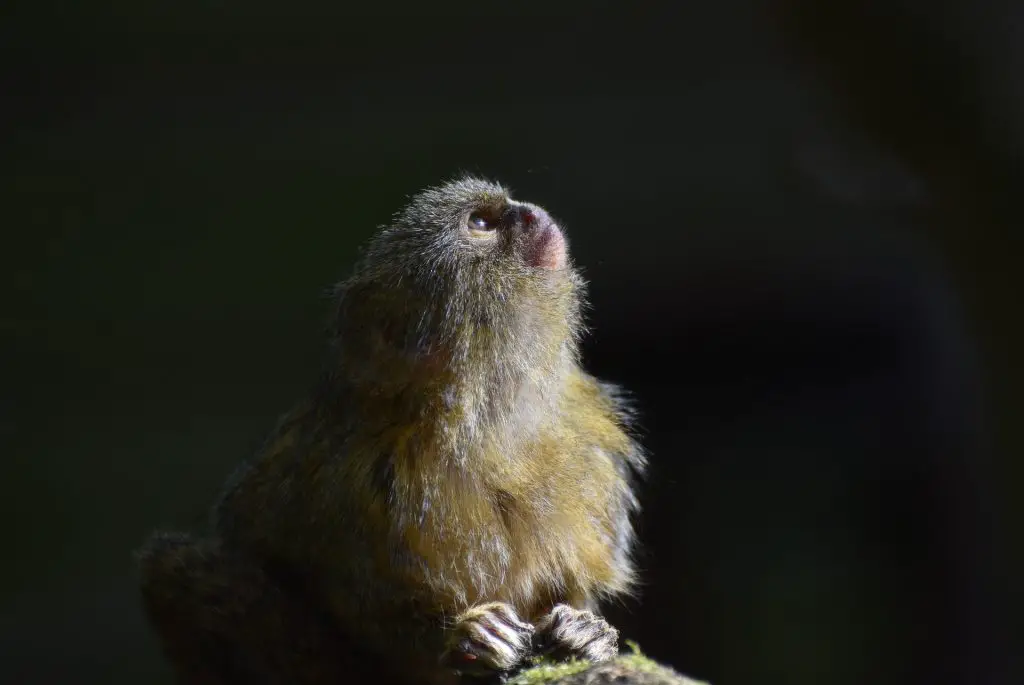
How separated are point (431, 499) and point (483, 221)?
19.9 inches

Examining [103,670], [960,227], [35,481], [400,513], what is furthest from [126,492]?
[960,227]

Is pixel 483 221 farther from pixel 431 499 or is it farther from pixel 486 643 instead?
pixel 486 643

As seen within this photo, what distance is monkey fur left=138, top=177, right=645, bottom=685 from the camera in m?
1.40

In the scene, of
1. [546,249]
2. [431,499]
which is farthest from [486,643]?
[546,249]

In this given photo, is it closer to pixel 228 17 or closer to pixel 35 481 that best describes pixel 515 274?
pixel 228 17

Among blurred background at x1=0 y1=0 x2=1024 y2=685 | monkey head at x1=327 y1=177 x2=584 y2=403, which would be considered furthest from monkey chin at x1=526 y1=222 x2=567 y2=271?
blurred background at x1=0 y1=0 x2=1024 y2=685

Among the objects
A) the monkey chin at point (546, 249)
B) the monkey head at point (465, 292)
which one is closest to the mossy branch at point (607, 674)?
the monkey head at point (465, 292)

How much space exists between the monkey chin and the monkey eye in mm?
86

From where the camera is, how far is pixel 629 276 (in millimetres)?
2611

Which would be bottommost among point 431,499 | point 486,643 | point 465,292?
point 486,643

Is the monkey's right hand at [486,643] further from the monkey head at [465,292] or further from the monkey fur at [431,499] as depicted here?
the monkey head at [465,292]

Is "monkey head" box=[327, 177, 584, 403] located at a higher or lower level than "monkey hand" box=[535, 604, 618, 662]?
higher

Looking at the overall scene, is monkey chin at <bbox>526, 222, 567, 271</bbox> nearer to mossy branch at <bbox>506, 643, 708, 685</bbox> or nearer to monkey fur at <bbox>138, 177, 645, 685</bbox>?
monkey fur at <bbox>138, 177, 645, 685</bbox>

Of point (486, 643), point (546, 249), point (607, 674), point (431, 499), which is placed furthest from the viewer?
point (546, 249)
